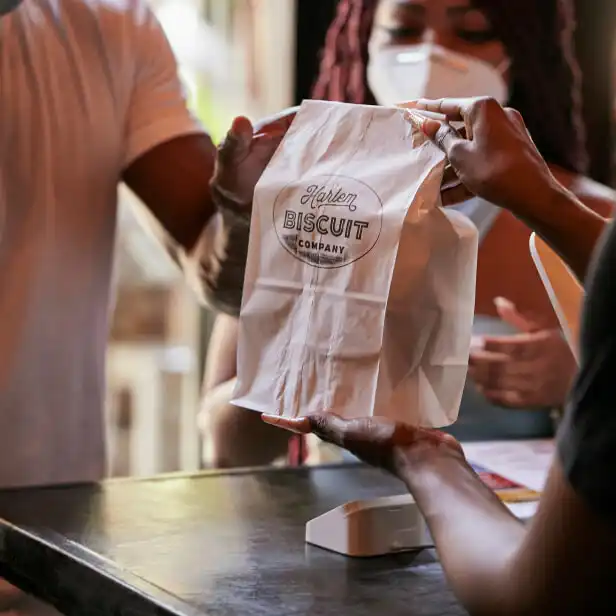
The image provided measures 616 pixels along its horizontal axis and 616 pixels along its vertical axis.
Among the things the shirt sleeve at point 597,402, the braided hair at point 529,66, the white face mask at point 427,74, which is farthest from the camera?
the braided hair at point 529,66

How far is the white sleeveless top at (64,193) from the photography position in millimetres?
1102

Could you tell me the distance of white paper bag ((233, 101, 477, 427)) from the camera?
2.31 feet

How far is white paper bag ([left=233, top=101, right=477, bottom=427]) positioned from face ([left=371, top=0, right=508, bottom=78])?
0.82m

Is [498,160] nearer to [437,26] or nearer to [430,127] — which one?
[430,127]

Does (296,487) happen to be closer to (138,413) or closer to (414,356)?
(414,356)

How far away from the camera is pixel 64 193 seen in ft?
3.69

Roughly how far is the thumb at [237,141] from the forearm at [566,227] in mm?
324

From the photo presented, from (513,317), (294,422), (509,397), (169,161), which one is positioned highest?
(169,161)

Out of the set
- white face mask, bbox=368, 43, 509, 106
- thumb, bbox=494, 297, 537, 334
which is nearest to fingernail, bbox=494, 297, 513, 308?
thumb, bbox=494, 297, 537, 334

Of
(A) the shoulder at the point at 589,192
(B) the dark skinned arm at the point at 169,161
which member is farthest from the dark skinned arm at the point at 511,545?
(A) the shoulder at the point at 589,192

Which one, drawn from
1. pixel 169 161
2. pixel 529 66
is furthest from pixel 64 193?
pixel 529 66

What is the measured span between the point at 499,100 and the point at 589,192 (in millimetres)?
210

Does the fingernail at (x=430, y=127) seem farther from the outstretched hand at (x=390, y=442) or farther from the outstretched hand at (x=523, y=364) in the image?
the outstretched hand at (x=523, y=364)

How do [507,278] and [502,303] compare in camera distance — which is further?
[507,278]
